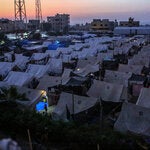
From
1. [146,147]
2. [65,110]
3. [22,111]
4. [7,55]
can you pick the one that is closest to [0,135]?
[22,111]

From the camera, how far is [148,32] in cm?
5659

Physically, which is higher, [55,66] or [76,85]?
[76,85]

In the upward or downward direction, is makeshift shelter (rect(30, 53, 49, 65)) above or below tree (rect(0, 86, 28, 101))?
below

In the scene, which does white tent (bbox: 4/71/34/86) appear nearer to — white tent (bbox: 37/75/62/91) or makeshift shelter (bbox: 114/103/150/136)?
white tent (bbox: 37/75/62/91)

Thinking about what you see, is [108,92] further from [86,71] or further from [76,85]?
[86,71]

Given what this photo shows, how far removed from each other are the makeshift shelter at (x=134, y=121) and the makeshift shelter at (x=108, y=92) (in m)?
Result: 2.78

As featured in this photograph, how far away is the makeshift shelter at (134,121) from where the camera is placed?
8.45 meters

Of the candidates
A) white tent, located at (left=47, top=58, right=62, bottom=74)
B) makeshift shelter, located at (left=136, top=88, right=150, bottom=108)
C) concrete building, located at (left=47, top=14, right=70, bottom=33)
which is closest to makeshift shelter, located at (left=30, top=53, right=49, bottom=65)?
white tent, located at (left=47, top=58, right=62, bottom=74)

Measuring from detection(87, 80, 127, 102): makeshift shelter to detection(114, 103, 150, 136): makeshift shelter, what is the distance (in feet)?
9.12

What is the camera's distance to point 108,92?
12.2 meters

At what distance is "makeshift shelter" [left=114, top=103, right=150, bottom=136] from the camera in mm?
8453

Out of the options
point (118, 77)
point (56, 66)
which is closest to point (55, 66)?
point (56, 66)

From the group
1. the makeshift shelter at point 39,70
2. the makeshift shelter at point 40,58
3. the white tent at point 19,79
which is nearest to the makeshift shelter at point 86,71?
the makeshift shelter at point 39,70

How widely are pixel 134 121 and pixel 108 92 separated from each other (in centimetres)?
356
